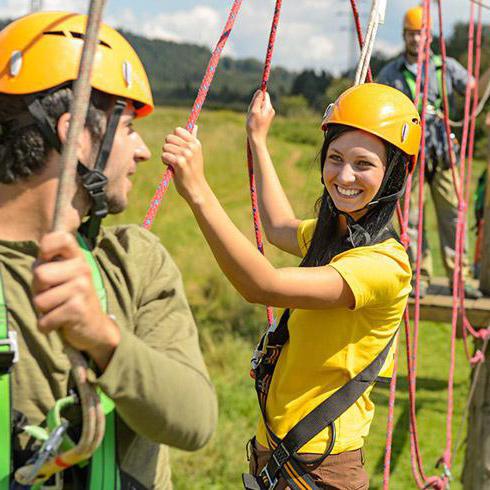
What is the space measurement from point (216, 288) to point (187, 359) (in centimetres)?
1008

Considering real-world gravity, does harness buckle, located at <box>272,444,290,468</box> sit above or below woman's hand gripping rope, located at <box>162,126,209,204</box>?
below

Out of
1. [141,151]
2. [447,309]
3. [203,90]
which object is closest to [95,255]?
[141,151]

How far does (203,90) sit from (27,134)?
74 centimetres

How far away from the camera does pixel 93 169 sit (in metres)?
1.57

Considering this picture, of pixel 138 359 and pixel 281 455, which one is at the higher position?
pixel 138 359

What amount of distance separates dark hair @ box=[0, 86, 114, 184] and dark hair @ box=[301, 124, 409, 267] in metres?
1.00

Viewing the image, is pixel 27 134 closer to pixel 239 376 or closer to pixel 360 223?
pixel 360 223

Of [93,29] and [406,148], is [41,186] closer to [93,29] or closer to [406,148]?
[93,29]

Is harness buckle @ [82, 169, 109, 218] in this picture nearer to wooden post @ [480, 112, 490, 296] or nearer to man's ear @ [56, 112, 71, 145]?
man's ear @ [56, 112, 71, 145]

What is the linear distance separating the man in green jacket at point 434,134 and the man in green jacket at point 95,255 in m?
4.22

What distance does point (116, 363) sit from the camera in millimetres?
1269

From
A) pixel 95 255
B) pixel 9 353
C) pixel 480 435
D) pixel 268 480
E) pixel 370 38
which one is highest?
pixel 370 38

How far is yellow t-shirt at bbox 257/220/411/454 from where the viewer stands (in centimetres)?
229

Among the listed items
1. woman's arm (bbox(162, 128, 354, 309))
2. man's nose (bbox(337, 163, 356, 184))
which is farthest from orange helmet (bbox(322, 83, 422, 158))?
woman's arm (bbox(162, 128, 354, 309))
